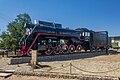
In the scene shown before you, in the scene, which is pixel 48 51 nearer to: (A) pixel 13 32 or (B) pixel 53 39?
(B) pixel 53 39

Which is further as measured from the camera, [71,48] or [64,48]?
[71,48]

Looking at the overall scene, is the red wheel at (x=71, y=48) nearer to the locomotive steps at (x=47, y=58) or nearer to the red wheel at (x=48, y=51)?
the locomotive steps at (x=47, y=58)

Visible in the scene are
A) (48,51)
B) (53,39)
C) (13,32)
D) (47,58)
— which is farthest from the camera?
(13,32)

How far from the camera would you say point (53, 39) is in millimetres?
24438

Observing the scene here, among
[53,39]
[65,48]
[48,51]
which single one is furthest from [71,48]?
[48,51]

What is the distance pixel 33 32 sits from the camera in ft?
72.6

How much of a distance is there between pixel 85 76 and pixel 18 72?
442 centimetres

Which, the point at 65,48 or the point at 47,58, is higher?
the point at 65,48

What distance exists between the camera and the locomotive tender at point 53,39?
21.7 metres

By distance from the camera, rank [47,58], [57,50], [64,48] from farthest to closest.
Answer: [64,48] < [57,50] < [47,58]

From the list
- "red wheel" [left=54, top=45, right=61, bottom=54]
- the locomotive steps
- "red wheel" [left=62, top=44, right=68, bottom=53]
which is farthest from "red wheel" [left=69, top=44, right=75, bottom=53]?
"red wheel" [left=54, top=45, right=61, bottom=54]

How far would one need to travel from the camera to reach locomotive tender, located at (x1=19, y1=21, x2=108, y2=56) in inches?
854

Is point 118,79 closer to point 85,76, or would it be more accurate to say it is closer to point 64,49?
point 85,76

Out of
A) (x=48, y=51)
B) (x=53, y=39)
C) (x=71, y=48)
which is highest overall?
(x=53, y=39)
